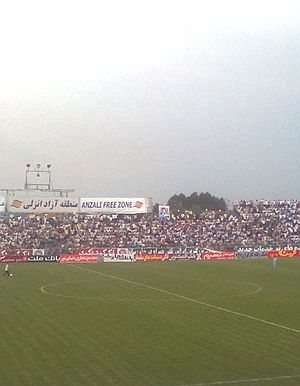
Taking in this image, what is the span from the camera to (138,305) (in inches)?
1163

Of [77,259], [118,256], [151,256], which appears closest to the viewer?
[77,259]

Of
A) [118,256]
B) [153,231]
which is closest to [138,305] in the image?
[118,256]

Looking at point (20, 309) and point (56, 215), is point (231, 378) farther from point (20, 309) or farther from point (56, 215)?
point (56, 215)

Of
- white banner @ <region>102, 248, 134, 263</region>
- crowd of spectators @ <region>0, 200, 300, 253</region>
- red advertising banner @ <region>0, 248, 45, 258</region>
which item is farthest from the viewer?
crowd of spectators @ <region>0, 200, 300, 253</region>

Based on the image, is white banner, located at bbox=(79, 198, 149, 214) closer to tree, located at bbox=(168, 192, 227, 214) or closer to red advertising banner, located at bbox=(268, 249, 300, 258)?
red advertising banner, located at bbox=(268, 249, 300, 258)

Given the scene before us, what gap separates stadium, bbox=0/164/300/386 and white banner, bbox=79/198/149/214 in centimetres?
12

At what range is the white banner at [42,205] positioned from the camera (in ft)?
245

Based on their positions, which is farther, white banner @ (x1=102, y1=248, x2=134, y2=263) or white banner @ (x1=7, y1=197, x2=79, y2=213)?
white banner @ (x1=7, y1=197, x2=79, y2=213)

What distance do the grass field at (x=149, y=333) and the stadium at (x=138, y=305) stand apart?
4 centimetres

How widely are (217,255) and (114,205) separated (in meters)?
15.5

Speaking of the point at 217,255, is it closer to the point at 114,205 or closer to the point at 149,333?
the point at 114,205

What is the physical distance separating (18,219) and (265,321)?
59729 millimetres

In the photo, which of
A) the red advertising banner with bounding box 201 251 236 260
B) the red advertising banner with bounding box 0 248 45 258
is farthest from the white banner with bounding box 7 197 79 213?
the red advertising banner with bounding box 201 251 236 260

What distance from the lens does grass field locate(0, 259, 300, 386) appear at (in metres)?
16.2
